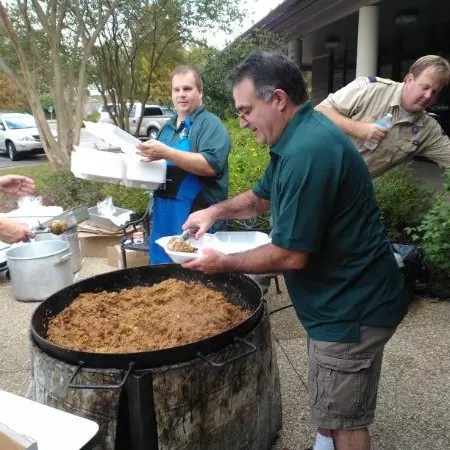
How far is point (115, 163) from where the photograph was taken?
3.18 m

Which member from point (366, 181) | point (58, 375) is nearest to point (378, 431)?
point (366, 181)

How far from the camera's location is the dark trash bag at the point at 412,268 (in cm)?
412

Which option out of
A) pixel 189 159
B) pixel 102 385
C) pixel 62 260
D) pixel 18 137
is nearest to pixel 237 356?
pixel 102 385

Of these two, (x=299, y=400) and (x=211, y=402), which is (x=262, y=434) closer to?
(x=211, y=402)

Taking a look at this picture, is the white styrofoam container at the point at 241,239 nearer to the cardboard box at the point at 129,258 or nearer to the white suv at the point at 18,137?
the cardboard box at the point at 129,258

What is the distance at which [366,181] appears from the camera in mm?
1856

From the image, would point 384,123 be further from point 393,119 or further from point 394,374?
point 394,374

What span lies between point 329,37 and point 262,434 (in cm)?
1238

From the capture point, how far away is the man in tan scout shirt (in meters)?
3.27

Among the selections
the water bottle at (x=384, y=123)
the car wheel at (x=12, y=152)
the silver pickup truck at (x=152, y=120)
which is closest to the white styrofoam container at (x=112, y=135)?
the water bottle at (x=384, y=123)

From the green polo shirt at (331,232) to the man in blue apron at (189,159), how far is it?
48.5 inches

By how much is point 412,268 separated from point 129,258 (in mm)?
3016

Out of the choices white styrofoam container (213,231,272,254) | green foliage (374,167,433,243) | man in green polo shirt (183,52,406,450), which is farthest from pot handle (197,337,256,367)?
green foliage (374,167,433,243)

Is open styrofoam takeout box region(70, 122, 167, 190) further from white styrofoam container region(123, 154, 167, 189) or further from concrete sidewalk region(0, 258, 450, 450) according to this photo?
concrete sidewalk region(0, 258, 450, 450)
